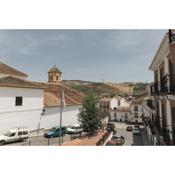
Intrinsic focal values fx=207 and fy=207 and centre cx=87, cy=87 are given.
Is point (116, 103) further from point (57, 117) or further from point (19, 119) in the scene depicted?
point (19, 119)

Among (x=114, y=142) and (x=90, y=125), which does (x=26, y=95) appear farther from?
(x=114, y=142)

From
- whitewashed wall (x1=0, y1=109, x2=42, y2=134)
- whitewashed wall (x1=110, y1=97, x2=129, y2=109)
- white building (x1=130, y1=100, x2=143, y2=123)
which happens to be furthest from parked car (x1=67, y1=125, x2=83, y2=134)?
whitewashed wall (x1=110, y1=97, x2=129, y2=109)

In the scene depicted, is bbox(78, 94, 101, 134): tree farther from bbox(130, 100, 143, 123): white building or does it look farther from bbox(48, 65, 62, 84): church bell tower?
bbox(130, 100, 143, 123): white building

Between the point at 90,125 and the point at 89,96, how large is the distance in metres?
1.85

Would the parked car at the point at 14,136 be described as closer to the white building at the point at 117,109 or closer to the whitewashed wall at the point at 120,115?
the white building at the point at 117,109

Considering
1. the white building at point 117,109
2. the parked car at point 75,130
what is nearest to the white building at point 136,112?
the white building at point 117,109

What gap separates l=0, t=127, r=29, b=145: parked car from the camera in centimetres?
965

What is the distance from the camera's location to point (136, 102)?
92.0 feet

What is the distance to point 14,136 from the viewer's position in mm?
10016

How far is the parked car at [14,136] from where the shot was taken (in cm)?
965

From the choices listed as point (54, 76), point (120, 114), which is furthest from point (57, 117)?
point (120, 114)

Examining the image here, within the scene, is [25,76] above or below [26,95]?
above

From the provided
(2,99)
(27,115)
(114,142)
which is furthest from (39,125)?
(114,142)
